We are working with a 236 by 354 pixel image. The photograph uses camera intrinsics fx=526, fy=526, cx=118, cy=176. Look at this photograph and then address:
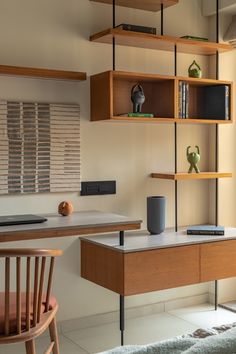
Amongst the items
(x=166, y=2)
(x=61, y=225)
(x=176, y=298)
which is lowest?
(x=176, y=298)

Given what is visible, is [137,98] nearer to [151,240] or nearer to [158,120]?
[158,120]

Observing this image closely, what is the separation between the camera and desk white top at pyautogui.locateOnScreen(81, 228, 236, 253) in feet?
10.4

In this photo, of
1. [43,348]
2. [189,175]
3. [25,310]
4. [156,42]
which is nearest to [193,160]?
[189,175]

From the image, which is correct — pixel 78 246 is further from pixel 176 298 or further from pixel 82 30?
pixel 82 30

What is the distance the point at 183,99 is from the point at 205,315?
63.0 inches

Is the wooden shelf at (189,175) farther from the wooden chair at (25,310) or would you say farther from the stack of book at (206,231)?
the wooden chair at (25,310)

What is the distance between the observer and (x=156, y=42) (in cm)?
362

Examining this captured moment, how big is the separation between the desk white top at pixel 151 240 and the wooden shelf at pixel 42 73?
107cm

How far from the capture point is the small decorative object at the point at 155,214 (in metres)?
3.52

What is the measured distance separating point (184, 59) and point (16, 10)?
1355 mm

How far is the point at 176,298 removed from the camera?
Result: 406cm

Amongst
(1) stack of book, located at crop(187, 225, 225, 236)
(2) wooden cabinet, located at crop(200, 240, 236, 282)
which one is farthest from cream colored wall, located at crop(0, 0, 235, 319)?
(2) wooden cabinet, located at crop(200, 240, 236, 282)

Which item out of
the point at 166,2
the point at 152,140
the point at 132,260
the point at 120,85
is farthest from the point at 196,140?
the point at 132,260

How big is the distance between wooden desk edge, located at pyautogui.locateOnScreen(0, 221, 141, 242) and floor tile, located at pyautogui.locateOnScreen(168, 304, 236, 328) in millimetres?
1072
